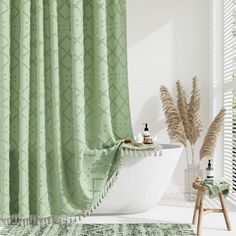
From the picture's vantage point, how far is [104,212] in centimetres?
316

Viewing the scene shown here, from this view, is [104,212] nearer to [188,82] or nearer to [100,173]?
[100,173]

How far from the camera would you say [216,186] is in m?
2.67

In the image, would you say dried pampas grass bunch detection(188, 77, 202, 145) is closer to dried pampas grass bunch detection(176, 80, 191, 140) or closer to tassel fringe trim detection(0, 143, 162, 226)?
dried pampas grass bunch detection(176, 80, 191, 140)

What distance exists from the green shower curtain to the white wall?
0.86m

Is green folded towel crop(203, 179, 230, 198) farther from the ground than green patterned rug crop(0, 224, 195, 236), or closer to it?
farther from the ground

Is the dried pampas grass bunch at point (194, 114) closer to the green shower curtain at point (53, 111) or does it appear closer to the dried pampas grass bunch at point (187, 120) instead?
the dried pampas grass bunch at point (187, 120)

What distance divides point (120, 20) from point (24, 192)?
1.54 meters

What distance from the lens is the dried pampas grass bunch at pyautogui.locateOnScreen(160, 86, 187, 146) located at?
3.73 m

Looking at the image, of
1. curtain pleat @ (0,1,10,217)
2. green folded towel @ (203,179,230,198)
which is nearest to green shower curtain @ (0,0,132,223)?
curtain pleat @ (0,1,10,217)

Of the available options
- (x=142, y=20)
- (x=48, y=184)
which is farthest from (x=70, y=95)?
(x=142, y=20)

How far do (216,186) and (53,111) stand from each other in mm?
1257

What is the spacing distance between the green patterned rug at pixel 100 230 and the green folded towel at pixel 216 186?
0.31 metres

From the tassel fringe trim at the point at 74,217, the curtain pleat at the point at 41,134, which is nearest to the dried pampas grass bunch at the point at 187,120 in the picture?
the tassel fringe trim at the point at 74,217

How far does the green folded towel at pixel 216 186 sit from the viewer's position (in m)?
2.65
